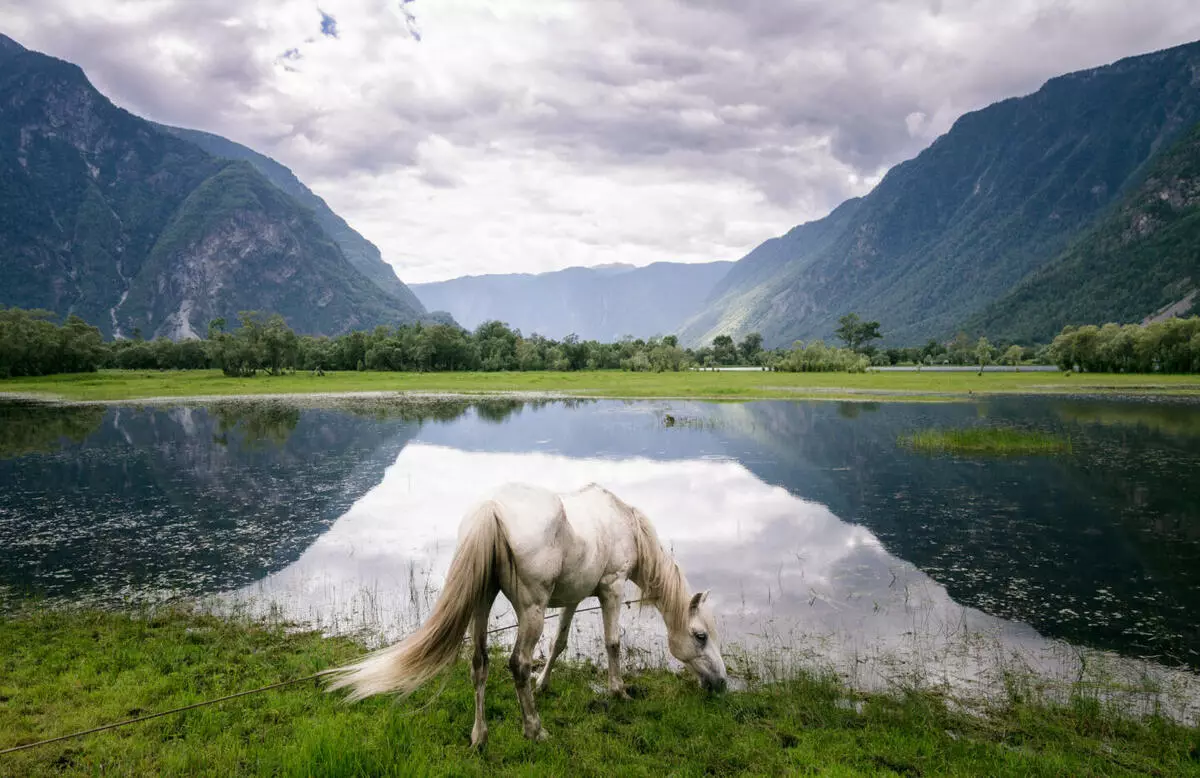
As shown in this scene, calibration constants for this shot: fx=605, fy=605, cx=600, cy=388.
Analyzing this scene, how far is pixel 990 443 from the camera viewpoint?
25203mm

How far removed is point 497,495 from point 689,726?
3042mm

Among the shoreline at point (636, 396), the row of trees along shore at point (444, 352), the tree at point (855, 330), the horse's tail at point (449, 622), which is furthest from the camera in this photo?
the tree at point (855, 330)

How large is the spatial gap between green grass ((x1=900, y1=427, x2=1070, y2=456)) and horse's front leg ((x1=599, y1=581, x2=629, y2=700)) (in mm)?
21681

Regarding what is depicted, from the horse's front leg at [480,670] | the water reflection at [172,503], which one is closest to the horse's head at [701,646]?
the horse's front leg at [480,670]

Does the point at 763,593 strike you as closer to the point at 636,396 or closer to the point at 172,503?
the point at 172,503

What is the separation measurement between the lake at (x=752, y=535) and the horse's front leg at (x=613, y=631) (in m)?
1.24

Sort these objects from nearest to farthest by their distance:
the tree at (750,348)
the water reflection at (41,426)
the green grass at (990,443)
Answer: the green grass at (990,443) → the water reflection at (41,426) → the tree at (750,348)

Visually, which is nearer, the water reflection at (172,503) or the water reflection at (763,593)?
the water reflection at (763,593)

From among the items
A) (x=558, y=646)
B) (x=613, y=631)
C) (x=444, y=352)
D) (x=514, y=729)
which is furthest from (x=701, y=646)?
(x=444, y=352)

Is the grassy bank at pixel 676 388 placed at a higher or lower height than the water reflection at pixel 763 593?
higher

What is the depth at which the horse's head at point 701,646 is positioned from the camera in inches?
275

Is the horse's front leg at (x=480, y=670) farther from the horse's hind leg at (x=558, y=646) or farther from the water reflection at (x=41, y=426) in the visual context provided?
the water reflection at (x=41, y=426)

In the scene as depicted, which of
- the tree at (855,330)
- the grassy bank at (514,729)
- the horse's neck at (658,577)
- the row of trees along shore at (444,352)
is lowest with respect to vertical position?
the grassy bank at (514,729)

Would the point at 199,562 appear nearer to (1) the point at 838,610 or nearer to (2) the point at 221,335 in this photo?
(1) the point at 838,610
